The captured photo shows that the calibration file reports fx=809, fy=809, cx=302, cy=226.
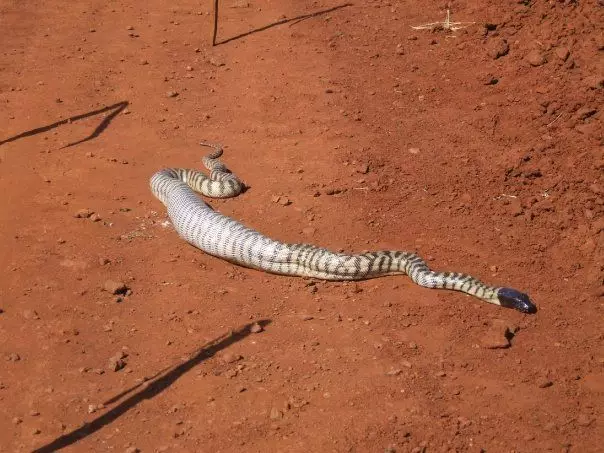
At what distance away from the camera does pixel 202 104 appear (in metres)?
13.1

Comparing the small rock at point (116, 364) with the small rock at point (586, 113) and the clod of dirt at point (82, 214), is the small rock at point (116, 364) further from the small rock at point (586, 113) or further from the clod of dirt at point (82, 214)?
the small rock at point (586, 113)

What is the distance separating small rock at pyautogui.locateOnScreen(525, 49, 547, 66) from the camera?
12727mm

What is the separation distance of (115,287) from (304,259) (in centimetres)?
214

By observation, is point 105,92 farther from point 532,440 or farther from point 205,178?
point 532,440

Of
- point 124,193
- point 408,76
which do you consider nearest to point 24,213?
point 124,193

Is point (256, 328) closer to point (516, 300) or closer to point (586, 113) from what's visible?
point (516, 300)

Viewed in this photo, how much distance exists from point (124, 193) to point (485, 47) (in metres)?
6.74

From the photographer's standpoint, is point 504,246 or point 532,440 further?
point 504,246

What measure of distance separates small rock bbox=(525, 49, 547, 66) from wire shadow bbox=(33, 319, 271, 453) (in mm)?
6830

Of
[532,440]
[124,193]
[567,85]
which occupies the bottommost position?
[532,440]

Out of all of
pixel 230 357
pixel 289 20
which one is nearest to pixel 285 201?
pixel 230 357

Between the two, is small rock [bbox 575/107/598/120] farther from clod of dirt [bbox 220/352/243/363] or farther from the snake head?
clod of dirt [bbox 220/352/243/363]

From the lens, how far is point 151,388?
753 cm

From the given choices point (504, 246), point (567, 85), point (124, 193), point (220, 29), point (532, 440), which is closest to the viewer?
point (532, 440)
